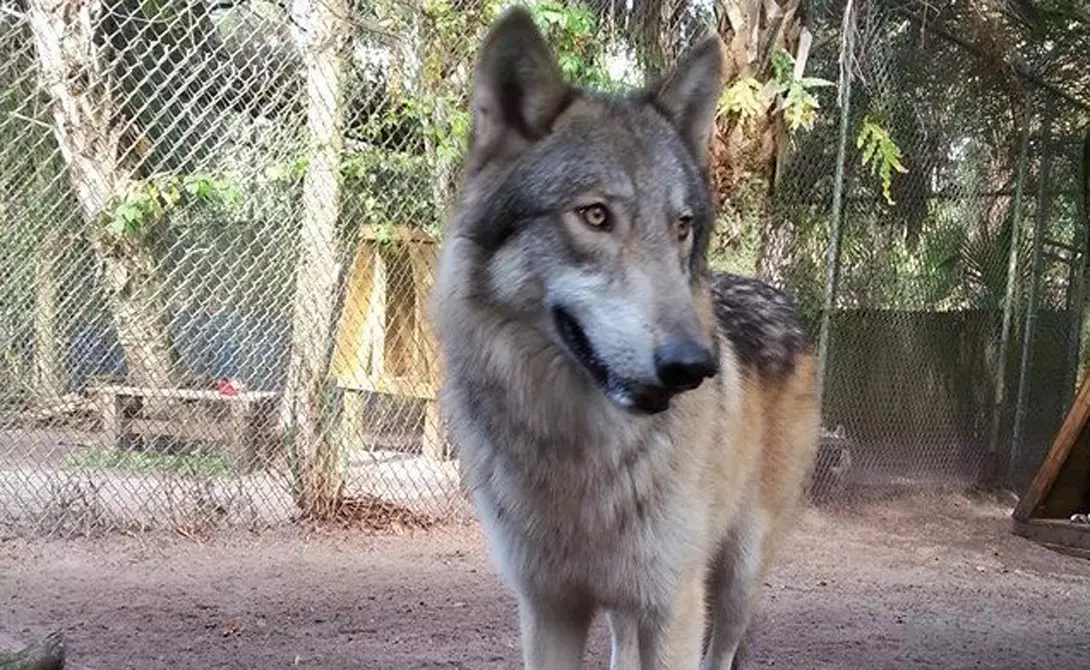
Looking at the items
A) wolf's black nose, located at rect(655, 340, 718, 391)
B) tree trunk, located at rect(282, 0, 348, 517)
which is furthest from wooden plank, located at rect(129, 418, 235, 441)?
wolf's black nose, located at rect(655, 340, 718, 391)

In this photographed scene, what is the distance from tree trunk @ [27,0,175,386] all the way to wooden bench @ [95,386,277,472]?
0.29 m

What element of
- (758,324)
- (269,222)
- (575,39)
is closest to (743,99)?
(575,39)

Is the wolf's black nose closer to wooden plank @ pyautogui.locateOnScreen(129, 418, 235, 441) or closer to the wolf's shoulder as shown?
the wolf's shoulder

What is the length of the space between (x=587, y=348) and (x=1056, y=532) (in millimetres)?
6402

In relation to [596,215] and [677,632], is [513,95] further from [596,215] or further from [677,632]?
[677,632]

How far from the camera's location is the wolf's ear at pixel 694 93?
9.80 ft

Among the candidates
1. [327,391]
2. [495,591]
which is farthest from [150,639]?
[327,391]

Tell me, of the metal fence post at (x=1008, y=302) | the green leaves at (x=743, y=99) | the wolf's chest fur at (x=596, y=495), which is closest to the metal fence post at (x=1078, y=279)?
the metal fence post at (x=1008, y=302)

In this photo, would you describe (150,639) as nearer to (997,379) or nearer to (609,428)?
(609,428)

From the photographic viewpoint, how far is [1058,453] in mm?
7699

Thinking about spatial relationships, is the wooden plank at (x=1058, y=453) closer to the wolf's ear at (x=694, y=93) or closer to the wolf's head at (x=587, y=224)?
the wolf's ear at (x=694, y=93)

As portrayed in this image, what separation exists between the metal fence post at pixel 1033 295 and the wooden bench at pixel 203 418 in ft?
22.2

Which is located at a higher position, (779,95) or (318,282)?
(779,95)

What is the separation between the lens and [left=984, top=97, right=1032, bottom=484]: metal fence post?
31.5ft
